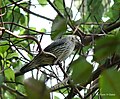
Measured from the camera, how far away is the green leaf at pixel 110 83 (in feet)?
1.17

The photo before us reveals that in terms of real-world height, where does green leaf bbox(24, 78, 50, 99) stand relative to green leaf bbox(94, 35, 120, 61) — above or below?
below

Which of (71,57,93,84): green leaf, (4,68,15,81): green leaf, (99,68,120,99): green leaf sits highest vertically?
(4,68,15,81): green leaf

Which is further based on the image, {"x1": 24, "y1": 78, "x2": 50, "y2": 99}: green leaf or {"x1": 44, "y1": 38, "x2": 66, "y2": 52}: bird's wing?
{"x1": 44, "y1": 38, "x2": 66, "y2": 52}: bird's wing

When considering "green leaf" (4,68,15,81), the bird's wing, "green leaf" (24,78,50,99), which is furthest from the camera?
the bird's wing

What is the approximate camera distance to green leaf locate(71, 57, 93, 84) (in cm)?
37

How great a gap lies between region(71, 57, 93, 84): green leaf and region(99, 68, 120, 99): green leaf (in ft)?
0.07

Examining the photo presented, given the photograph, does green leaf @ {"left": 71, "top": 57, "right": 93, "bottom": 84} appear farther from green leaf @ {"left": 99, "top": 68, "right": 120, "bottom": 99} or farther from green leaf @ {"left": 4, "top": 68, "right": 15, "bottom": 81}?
green leaf @ {"left": 4, "top": 68, "right": 15, "bottom": 81}

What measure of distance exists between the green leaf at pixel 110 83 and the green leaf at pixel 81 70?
0.07 feet

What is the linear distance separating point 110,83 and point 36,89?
93 mm

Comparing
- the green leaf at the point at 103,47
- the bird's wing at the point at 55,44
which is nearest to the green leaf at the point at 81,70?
the green leaf at the point at 103,47

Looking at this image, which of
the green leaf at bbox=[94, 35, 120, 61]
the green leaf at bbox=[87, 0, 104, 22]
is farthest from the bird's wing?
the green leaf at bbox=[94, 35, 120, 61]

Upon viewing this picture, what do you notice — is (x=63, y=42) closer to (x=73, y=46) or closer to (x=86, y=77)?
(x=73, y=46)

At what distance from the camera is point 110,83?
0.36 m

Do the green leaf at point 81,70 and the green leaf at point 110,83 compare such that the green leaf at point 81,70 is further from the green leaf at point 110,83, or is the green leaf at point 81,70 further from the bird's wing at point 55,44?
the bird's wing at point 55,44
